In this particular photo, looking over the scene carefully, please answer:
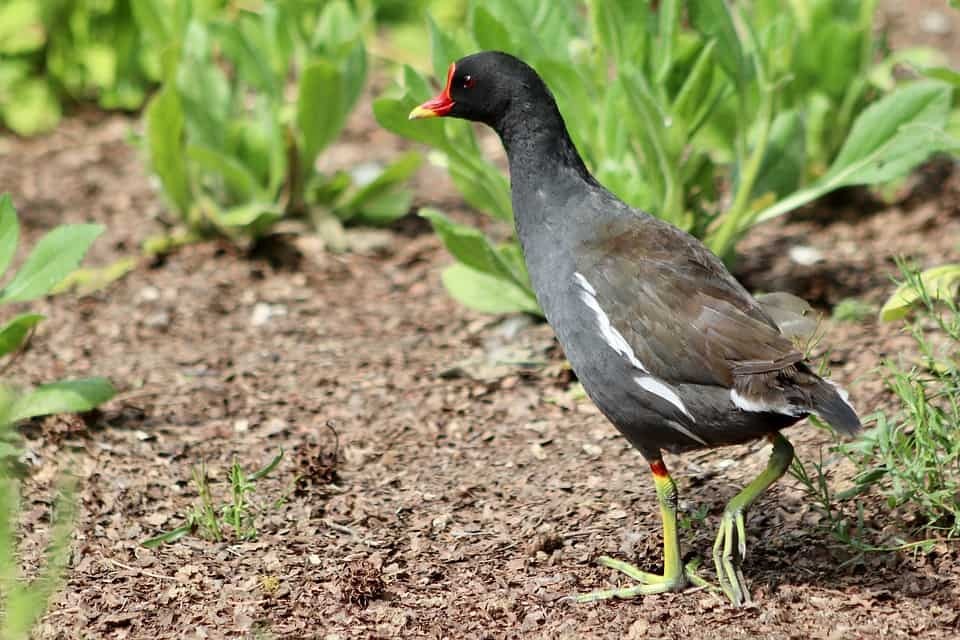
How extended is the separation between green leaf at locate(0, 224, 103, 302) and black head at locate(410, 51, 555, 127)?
1320 millimetres

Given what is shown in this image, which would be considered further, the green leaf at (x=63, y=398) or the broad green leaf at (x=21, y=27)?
the broad green leaf at (x=21, y=27)

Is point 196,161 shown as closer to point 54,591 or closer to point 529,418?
point 529,418

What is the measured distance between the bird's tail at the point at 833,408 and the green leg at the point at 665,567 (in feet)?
1.88

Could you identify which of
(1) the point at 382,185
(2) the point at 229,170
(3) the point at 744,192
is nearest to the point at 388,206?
(1) the point at 382,185

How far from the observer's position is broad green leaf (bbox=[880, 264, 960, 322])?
5.12 m

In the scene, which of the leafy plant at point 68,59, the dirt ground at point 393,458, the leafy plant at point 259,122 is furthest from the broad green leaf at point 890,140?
the leafy plant at point 68,59

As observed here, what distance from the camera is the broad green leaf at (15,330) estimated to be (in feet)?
16.7

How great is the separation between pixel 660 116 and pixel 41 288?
2.54 metres

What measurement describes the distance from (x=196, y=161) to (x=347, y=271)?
977 mm

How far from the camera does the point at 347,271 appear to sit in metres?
7.37

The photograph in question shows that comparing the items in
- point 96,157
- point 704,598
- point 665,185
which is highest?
point 665,185

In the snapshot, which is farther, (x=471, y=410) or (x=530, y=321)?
(x=530, y=321)

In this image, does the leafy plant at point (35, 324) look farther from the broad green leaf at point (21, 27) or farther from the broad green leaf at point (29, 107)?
the broad green leaf at point (29, 107)

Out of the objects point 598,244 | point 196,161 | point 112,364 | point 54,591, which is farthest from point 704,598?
point 196,161
